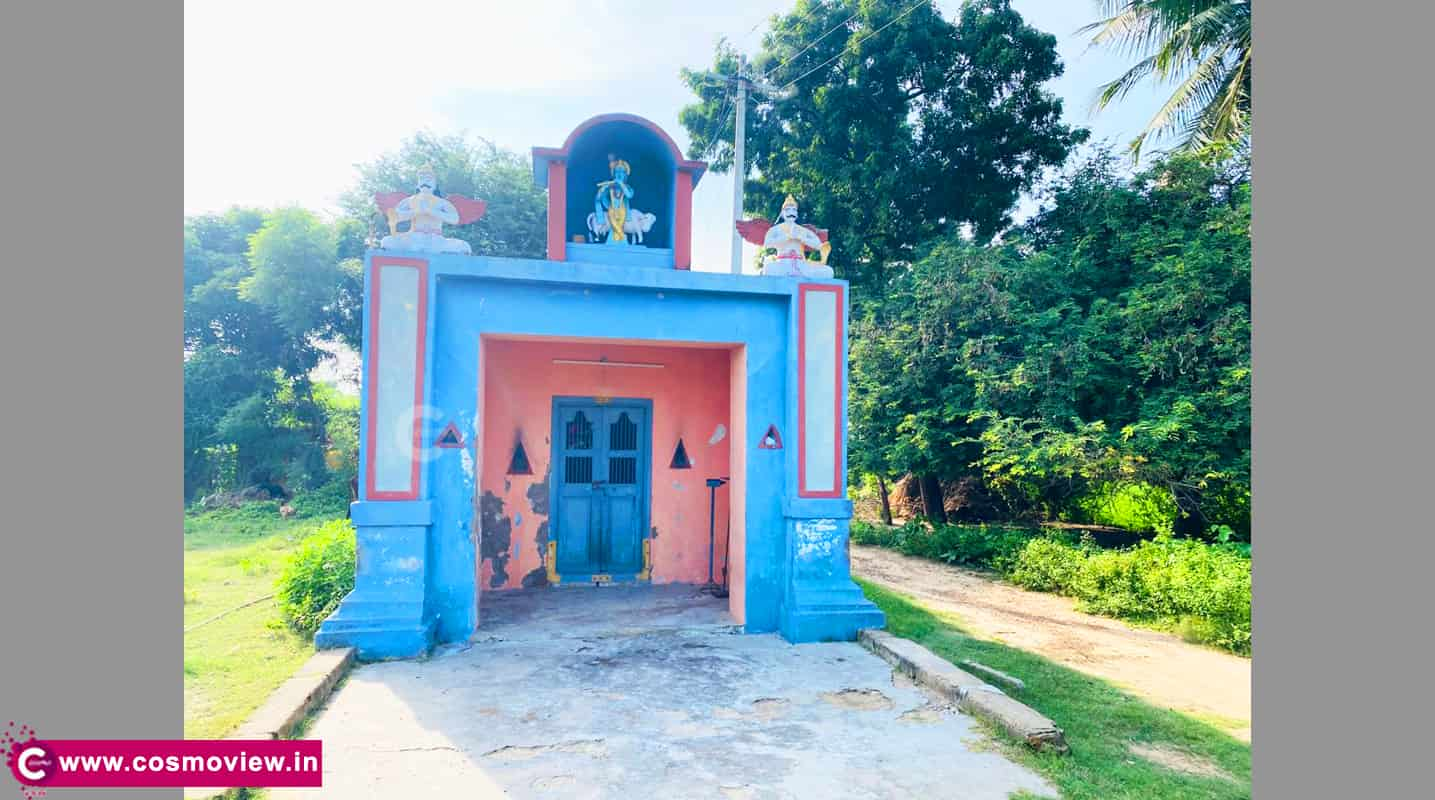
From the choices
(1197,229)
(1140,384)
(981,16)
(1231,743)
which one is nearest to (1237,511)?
(1140,384)

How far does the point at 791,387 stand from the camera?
6910 millimetres

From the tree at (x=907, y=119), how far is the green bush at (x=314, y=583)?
1095cm

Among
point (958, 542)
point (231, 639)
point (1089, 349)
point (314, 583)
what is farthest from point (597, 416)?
point (1089, 349)

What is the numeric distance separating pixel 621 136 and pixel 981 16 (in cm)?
1108

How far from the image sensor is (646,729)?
4.49 metres

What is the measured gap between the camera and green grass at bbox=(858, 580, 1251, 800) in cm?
397

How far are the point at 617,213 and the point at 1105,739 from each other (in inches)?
242

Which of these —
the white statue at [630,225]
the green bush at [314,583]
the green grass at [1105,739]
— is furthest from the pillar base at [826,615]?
the green bush at [314,583]

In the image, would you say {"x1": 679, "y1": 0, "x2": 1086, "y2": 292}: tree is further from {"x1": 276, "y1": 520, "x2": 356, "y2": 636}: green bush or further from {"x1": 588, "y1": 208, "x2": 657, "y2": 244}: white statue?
{"x1": 276, "y1": 520, "x2": 356, "y2": 636}: green bush

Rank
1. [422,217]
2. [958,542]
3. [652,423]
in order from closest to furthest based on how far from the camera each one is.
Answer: [422,217], [652,423], [958,542]

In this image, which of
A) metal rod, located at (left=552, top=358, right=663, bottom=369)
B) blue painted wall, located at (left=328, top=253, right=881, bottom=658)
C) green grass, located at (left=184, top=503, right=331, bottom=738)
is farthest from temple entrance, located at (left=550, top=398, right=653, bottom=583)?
green grass, located at (left=184, top=503, right=331, bottom=738)

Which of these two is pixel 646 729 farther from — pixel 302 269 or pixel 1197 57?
pixel 302 269

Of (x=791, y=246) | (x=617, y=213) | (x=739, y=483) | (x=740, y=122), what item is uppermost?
(x=740, y=122)

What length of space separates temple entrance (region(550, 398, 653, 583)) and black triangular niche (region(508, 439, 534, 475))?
330mm
